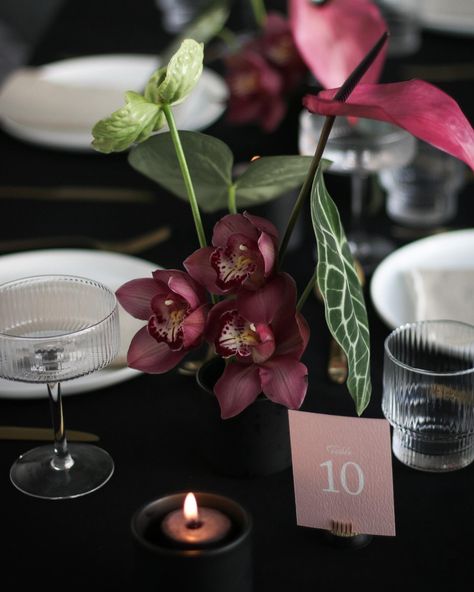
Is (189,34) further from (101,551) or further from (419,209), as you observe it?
(101,551)

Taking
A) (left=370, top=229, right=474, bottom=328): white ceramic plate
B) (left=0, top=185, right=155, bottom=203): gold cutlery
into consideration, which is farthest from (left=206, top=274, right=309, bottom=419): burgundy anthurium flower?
(left=0, top=185, right=155, bottom=203): gold cutlery

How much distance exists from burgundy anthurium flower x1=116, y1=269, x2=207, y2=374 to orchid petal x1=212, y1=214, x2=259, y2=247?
0.04 m

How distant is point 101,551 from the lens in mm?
851

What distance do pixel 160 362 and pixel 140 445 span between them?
16 cm

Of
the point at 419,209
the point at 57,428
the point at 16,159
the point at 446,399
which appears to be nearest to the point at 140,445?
the point at 57,428

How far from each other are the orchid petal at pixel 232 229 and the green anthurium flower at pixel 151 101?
96 mm

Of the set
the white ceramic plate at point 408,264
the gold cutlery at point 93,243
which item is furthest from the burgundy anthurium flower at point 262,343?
the gold cutlery at point 93,243

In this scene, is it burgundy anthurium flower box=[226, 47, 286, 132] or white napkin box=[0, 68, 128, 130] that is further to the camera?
white napkin box=[0, 68, 128, 130]

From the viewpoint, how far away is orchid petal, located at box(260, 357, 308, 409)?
0.83 m

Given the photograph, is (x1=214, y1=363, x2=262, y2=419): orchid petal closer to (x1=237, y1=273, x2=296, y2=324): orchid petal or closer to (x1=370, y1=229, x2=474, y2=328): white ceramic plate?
(x1=237, y1=273, x2=296, y2=324): orchid petal

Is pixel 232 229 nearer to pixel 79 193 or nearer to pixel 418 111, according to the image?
pixel 418 111

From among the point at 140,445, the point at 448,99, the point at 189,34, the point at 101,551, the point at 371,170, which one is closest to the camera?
the point at 448,99

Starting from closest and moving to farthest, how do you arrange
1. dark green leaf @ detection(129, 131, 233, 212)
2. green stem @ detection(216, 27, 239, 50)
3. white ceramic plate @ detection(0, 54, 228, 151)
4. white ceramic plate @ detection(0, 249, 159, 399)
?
dark green leaf @ detection(129, 131, 233, 212)
white ceramic plate @ detection(0, 249, 159, 399)
white ceramic plate @ detection(0, 54, 228, 151)
green stem @ detection(216, 27, 239, 50)

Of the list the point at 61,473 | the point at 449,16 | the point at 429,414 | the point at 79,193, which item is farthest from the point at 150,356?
the point at 449,16
